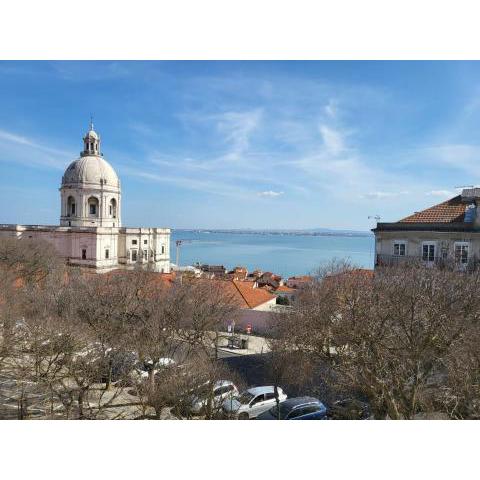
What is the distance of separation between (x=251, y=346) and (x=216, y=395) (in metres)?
6.61

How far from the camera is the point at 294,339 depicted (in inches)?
323

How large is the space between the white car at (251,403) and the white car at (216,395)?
4.7 inches

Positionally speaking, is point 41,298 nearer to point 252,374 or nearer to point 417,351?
point 252,374

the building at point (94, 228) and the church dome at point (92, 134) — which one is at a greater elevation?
the church dome at point (92, 134)

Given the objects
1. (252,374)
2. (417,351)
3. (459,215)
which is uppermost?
(459,215)

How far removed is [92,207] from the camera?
28109mm

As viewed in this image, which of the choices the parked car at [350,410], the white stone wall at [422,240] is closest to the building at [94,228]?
the white stone wall at [422,240]

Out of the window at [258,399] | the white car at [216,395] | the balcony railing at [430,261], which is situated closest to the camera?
the white car at [216,395]

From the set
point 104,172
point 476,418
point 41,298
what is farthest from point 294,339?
point 104,172

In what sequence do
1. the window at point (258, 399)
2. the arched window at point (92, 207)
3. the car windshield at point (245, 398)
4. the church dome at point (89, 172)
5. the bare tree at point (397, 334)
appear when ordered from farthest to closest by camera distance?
1. the arched window at point (92, 207)
2. the church dome at point (89, 172)
3. the window at point (258, 399)
4. the car windshield at point (245, 398)
5. the bare tree at point (397, 334)

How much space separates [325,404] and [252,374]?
291cm

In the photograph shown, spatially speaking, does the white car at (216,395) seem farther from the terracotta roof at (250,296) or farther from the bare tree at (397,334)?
the terracotta roof at (250,296)

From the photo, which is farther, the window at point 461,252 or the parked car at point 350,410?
the window at point 461,252

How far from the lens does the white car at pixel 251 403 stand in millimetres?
6262
